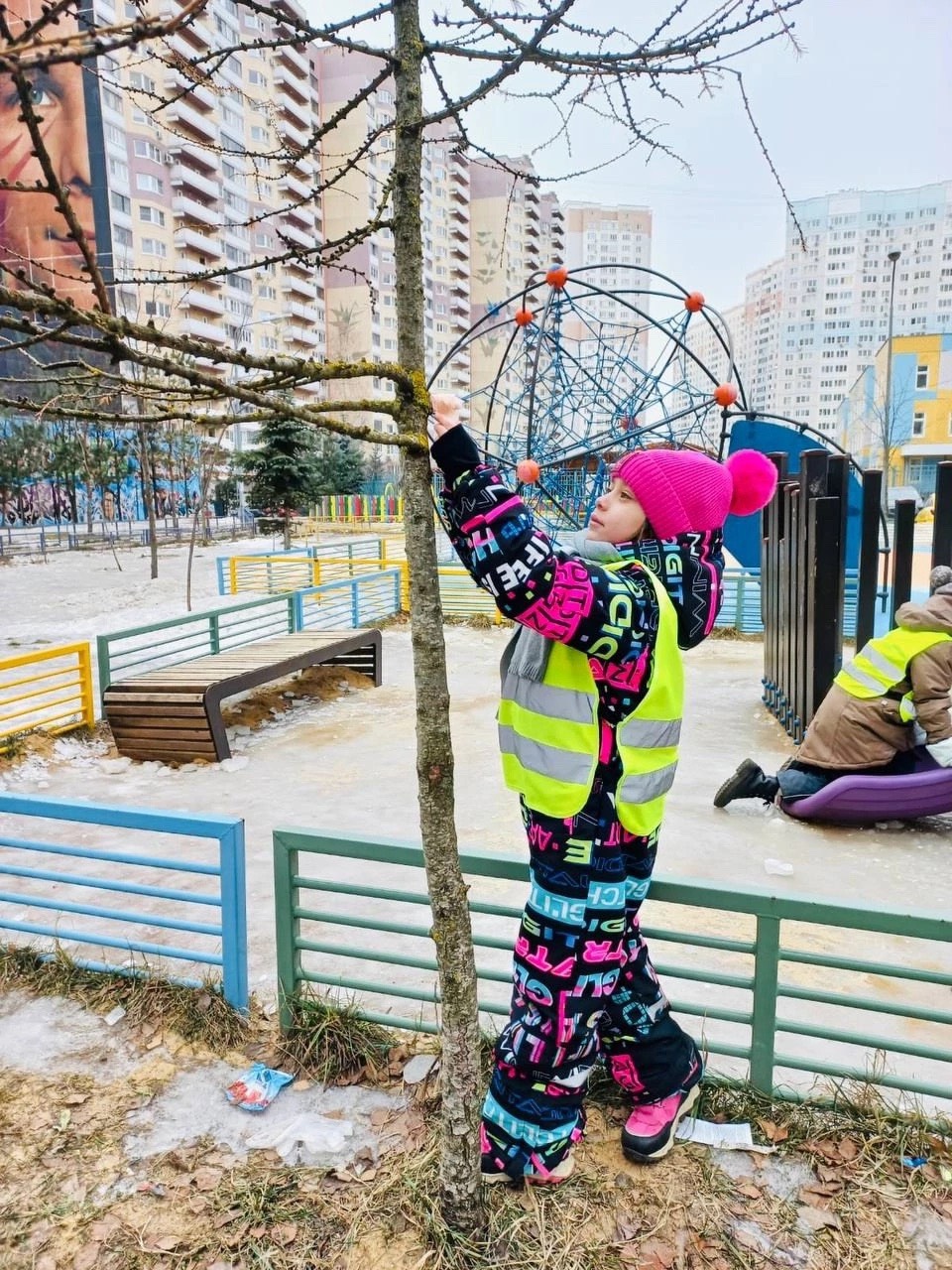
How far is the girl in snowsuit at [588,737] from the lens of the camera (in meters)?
1.80

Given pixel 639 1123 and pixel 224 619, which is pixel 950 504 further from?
pixel 224 619

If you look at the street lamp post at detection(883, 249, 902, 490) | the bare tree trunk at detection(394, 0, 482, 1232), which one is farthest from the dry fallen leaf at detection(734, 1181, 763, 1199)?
the street lamp post at detection(883, 249, 902, 490)

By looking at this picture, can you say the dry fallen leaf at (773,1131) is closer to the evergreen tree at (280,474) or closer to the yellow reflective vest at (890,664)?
the yellow reflective vest at (890,664)

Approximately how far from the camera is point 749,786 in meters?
5.44

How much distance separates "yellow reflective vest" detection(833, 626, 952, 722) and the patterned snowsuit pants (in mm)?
3454

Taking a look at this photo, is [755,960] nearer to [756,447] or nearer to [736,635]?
[756,447]

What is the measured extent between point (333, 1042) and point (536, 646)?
5.12 ft

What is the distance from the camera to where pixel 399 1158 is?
2262 mm

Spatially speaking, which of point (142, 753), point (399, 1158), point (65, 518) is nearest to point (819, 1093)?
point (399, 1158)

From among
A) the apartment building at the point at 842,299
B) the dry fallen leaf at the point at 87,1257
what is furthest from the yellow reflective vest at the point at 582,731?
the apartment building at the point at 842,299

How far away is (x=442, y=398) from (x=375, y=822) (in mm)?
4081

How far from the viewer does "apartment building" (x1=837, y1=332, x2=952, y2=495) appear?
3773 cm

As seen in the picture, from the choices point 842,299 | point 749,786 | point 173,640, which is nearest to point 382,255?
point 842,299

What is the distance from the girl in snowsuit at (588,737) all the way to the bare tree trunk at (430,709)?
11 cm
